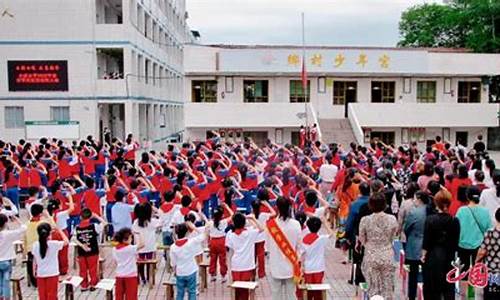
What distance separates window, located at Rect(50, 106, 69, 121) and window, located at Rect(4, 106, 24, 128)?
1.36m

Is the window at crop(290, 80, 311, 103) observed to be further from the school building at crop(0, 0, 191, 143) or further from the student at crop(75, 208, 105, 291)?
the student at crop(75, 208, 105, 291)

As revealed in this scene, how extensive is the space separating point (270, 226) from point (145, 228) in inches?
85.5

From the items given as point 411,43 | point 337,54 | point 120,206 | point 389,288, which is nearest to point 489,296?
point 389,288

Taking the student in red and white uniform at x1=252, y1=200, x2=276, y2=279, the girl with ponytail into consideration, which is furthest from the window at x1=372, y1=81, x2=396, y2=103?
the student in red and white uniform at x1=252, y1=200, x2=276, y2=279

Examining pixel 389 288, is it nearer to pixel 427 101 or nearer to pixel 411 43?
pixel 427 101

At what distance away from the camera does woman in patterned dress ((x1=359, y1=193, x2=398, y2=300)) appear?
245 inches

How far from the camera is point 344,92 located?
27.4 metres

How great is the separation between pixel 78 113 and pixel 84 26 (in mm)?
3922

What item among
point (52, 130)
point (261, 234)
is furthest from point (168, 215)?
point (52, 130)

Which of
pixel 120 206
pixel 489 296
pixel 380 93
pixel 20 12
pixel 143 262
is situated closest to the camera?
pixel 489 296

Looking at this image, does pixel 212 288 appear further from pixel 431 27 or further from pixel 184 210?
pixel 431 27

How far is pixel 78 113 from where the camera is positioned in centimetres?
2539

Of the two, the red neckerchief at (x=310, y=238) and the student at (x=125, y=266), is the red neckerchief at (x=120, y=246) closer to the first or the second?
the student at (x=125, y=266)

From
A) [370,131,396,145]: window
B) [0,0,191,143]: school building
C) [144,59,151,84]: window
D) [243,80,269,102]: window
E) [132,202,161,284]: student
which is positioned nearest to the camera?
[132,202,161,284]: student
